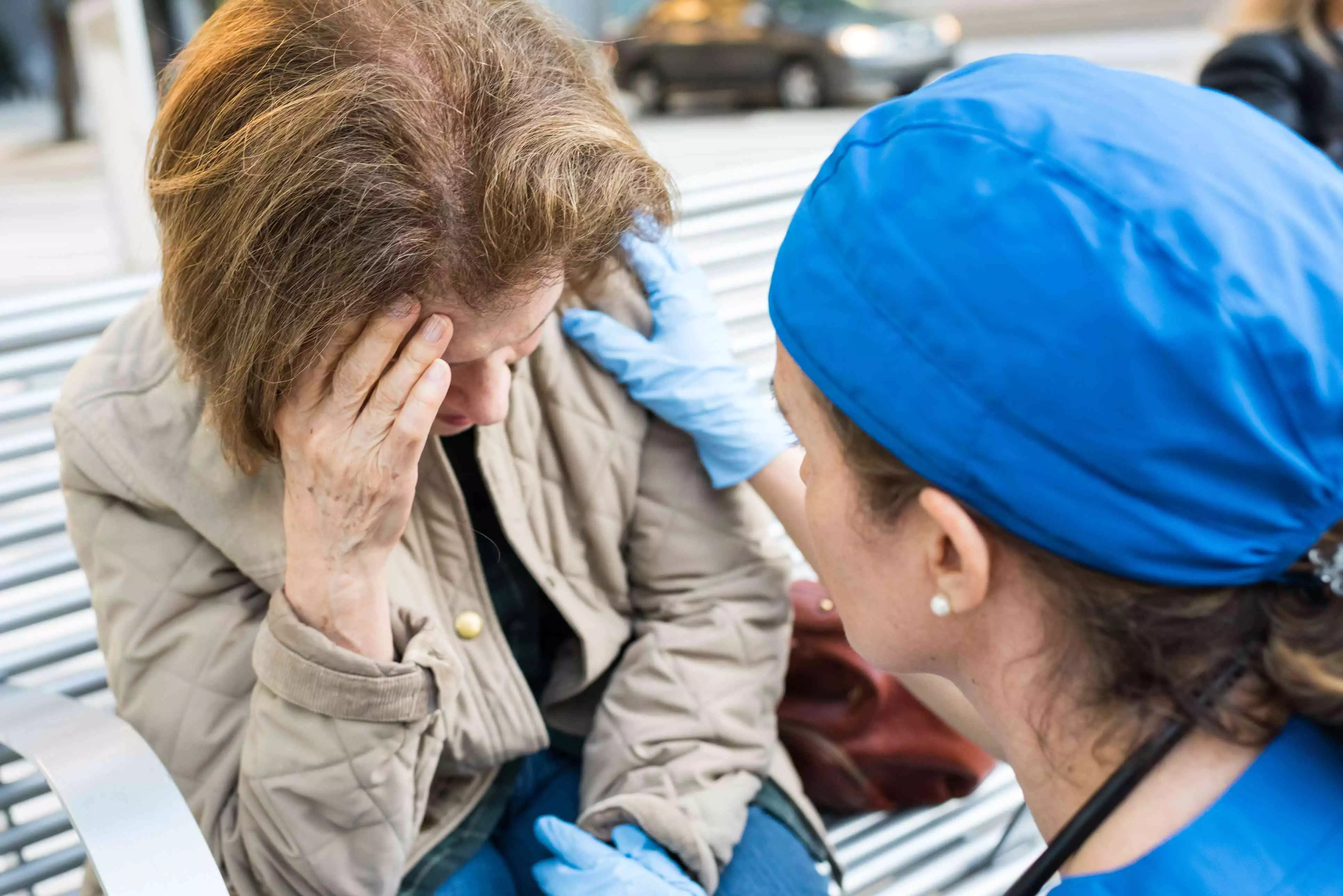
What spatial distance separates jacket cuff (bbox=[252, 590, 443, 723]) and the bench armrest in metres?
0.15

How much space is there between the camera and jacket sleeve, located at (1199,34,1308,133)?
2.62 meters

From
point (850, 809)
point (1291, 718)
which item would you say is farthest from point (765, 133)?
point (1291, 718)

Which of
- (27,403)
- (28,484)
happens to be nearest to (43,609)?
(28,484)

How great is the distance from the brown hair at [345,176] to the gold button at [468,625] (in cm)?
34

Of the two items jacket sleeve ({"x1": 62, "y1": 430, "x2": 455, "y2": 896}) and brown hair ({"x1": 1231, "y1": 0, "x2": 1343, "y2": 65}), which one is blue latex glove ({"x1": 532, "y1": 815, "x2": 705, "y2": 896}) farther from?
brown hair ({"x1": 1231, "y1": 0, "x2": 1343, "y2": 65})

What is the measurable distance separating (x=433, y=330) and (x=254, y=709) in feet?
1.44

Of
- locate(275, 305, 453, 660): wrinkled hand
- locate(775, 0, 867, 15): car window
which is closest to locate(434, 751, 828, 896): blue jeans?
locate(275, 305, 453, 660): wrinkled hand

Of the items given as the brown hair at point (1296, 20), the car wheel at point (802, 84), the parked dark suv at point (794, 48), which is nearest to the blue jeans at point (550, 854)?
the brown hair at point (1296, 20)

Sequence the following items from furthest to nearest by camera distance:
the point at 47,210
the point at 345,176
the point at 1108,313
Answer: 1. the point at 47,210
2. the point at 345,176
3. the point at 1108,313

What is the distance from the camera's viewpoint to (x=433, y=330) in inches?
45.6

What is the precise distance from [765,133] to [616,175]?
10054 mm

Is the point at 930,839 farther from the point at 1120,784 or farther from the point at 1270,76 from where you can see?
Result: the point at 1270,76

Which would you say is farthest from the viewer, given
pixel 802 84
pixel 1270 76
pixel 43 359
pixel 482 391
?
pixel 802 84

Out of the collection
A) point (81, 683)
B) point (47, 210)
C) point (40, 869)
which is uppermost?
point (81, 683)
